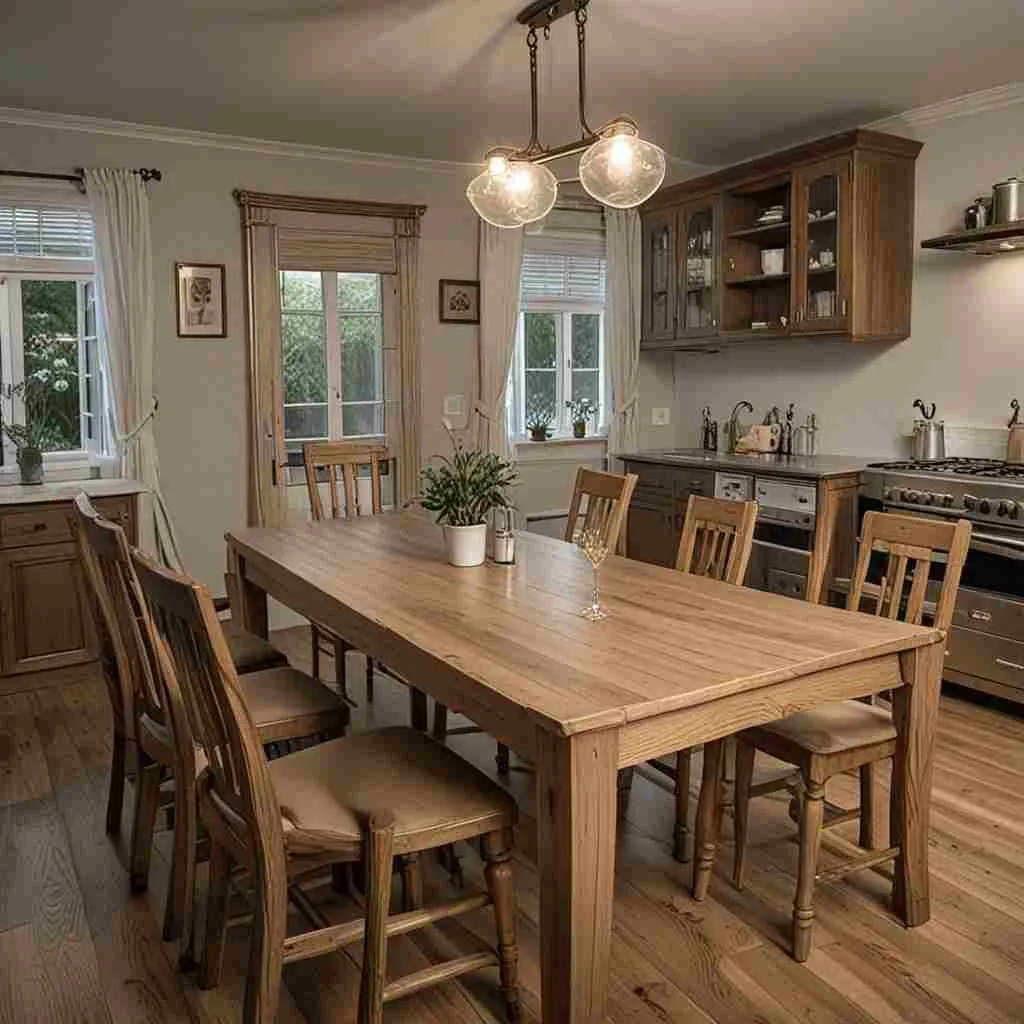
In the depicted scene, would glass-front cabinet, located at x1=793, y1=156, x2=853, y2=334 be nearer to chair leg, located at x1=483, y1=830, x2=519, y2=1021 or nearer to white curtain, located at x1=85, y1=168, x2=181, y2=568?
white curtain, located at x1=85, y1=168, x2=181, y2=568

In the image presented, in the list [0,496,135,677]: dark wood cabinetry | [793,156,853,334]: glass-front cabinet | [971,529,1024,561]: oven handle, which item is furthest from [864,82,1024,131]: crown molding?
[0,496,135,677]: dark wood cabinetry

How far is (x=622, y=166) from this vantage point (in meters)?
2.96

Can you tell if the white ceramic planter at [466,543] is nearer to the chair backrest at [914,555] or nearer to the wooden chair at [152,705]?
the wooden chair at [152,705]

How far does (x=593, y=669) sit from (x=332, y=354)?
372 cm

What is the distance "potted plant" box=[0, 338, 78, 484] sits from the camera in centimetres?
454

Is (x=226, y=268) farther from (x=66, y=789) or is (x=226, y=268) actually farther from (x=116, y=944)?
→ (x=116, y=944)

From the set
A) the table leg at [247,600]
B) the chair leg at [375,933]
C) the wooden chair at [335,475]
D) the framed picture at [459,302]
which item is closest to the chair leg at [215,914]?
the chair leg at [375,933]

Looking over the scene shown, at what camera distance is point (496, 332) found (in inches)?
221

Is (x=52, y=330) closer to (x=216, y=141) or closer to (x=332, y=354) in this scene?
(x=216, y=141)

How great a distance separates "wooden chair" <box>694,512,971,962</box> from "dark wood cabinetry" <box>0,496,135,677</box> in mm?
2979

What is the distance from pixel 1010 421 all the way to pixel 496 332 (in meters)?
2.72

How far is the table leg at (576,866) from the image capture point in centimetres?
170

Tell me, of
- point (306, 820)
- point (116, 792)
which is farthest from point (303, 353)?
point (306, 820)

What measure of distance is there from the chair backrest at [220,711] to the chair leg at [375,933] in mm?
173
